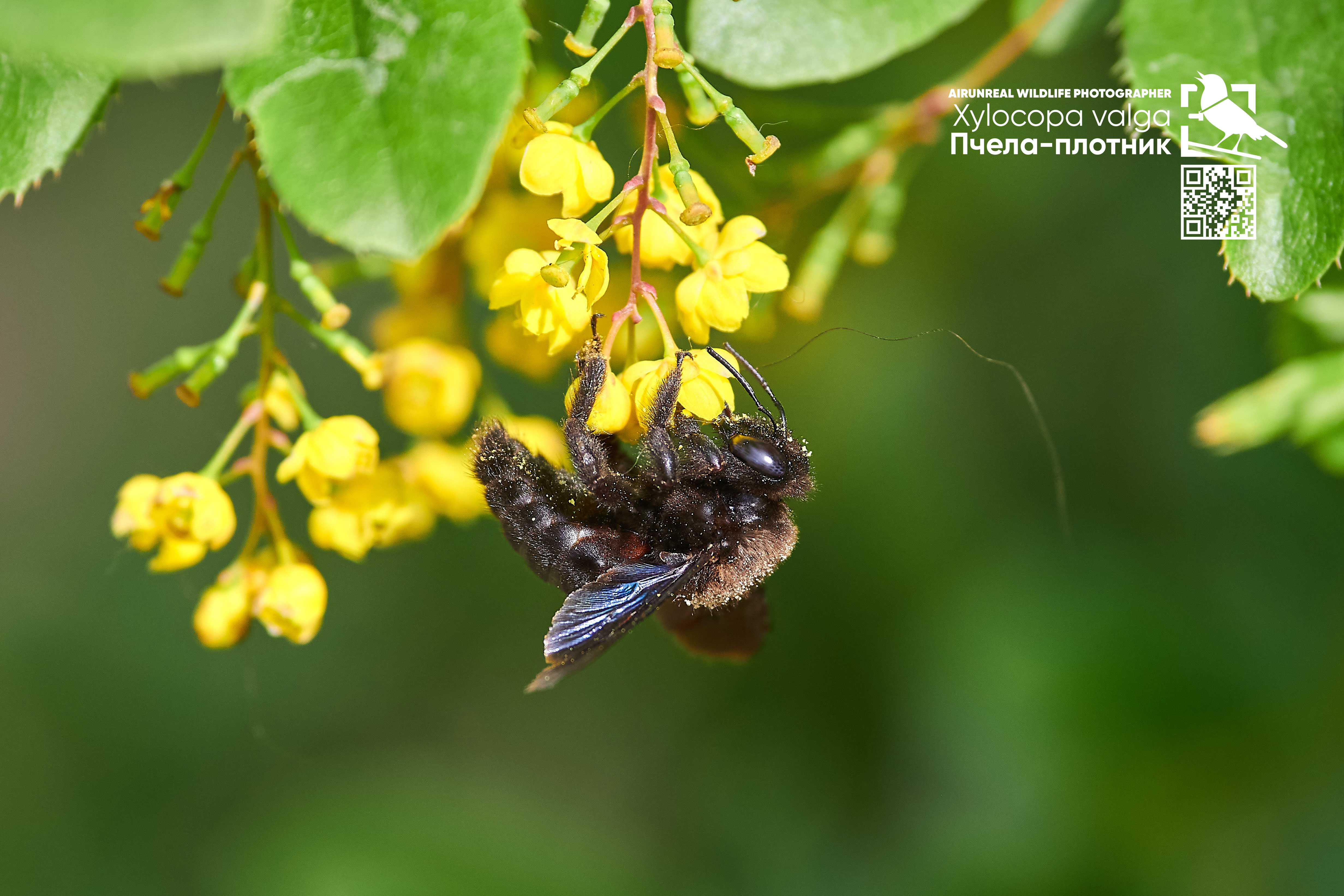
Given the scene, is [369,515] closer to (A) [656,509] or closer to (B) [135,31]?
(A) [656,509]

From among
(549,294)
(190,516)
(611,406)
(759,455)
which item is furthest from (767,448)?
(190,516)

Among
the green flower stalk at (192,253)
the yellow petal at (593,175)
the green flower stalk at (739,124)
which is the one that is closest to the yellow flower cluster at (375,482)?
the green flower stalk at (192,253)

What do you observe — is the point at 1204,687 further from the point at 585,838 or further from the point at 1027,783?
the point at 585,838

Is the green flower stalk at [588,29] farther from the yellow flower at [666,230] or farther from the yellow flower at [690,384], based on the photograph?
the yellow flower at [690,384]

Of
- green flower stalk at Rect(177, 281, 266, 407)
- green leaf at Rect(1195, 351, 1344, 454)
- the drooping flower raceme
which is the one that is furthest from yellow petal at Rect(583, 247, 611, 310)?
green leaf at Rect(1195, 351, 1344, 454)

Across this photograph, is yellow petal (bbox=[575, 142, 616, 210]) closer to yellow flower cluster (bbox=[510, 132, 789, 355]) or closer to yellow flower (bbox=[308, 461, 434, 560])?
yellow flower cluster (bbox=[510, 132, 789, 355])

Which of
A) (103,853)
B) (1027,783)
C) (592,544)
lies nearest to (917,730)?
(1027,783)
